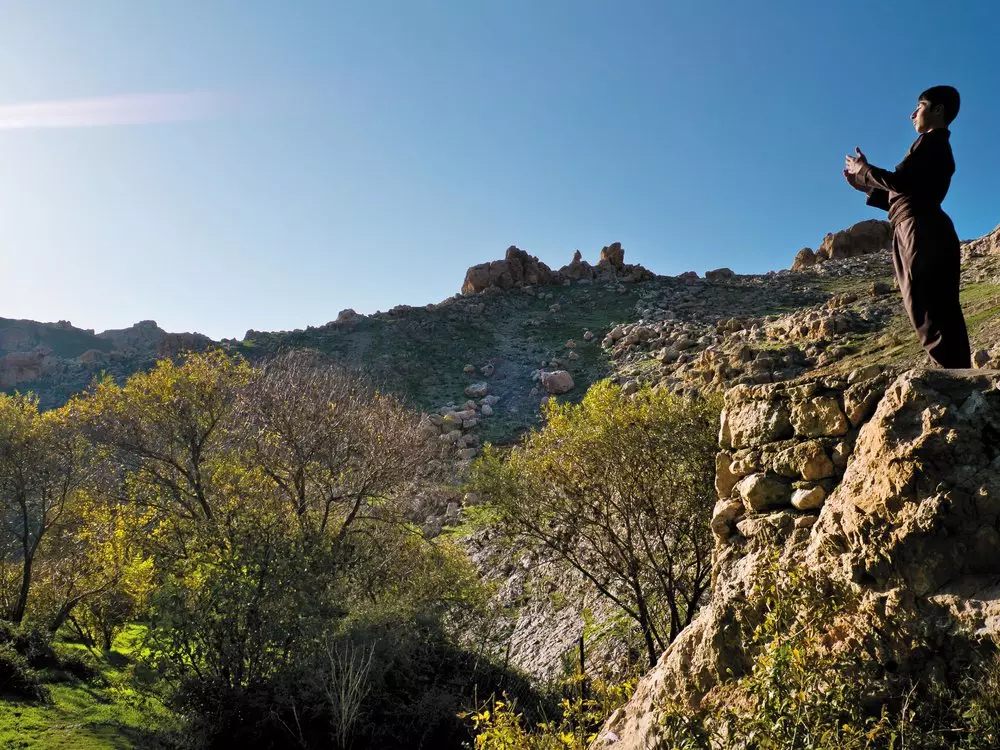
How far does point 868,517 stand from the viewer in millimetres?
3787

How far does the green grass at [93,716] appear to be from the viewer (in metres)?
9.38

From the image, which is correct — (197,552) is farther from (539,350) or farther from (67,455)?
(539,350)

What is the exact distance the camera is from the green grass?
30.8 feet

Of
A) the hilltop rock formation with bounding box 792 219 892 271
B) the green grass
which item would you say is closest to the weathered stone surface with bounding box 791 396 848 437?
the green grass

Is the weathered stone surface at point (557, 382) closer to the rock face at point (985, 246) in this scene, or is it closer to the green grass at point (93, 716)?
the rock face at point (985, 246)

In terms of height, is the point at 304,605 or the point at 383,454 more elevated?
the point at 383,454

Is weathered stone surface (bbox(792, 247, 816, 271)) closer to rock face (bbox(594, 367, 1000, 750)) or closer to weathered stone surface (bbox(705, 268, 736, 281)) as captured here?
weathered stone surface (bbox(705, 268, 736, 281))

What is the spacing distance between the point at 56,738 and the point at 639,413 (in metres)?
11.3

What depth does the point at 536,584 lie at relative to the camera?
17656mm

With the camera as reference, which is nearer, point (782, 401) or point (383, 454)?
point (782, 401)

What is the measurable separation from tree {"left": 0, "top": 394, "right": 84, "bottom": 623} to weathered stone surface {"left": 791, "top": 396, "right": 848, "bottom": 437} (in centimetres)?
1788

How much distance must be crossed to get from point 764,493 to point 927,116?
339 cm

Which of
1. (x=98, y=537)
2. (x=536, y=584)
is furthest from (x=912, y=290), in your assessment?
(x=98, y=537)

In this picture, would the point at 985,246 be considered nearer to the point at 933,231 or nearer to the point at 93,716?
the point at 933,231
